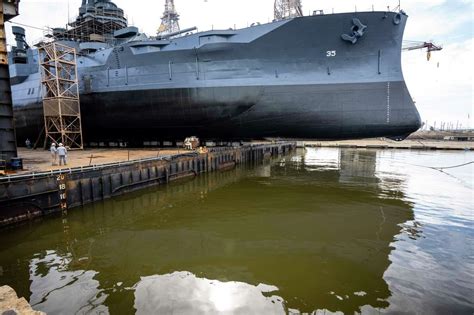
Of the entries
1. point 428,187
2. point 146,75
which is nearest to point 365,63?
point 428,187

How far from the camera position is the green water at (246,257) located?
15.0 feet

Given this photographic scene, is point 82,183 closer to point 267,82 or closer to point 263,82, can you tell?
point 263,82

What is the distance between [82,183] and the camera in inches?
378

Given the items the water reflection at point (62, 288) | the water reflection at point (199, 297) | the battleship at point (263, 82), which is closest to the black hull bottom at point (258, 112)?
the battleship at point (263, 82)

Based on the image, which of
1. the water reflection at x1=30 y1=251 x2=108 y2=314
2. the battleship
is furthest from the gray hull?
the water reflection at x1=30 y1=251 x2=108 y2=314

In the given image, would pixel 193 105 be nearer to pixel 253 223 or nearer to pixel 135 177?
pixel 135 177

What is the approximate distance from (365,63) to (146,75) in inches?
478

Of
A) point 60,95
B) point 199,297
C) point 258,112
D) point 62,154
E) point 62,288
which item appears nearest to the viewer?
point 199,297

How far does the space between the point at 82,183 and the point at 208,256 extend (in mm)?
5973

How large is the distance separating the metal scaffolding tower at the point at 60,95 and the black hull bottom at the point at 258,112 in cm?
109

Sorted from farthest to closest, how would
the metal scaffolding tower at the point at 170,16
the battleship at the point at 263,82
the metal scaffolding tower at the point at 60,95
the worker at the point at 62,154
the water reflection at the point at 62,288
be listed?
the metal scaffolding tower at the point at 170,16
the metal scaffolding tower at the point at 60,95
the battleship at the point at 263,82
the worker at the point at 62,154
the water reflection at the point at 62,288

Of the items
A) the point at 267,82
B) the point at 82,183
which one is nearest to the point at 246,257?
the point at 82,183

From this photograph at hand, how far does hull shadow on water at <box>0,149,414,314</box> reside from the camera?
4609mm

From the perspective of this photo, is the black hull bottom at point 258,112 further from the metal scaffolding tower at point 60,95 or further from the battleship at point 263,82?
the metal scaffolding tower at point 60,95
